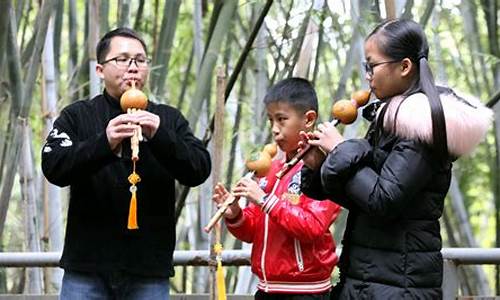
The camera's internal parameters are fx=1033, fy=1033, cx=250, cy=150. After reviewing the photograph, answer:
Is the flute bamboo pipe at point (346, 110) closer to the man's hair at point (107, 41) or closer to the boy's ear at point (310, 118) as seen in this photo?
the boy's ear at point (310, 118)

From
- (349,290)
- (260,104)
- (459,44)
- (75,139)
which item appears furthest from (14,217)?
(349,290)

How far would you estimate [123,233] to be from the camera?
2.53 metres

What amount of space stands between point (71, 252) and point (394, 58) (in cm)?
94

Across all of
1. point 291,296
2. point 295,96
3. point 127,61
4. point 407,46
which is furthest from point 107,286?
point 407,46

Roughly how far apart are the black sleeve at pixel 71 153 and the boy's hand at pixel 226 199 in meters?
0.28

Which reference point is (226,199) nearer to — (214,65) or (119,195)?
(119,195)

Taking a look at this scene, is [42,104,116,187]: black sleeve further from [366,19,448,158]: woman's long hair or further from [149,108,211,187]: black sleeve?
[366,19,448,158]: woman's long hair

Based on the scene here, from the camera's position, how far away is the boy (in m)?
2.48

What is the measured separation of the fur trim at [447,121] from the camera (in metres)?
2.08

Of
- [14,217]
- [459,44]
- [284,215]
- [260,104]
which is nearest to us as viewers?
[284,215]

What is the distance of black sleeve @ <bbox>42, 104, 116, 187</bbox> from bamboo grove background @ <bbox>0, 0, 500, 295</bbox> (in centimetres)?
50

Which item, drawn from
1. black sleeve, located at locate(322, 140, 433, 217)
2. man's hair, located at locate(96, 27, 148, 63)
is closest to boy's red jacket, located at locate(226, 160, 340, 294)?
black sleeve, located at locate(322, 140, 433, 217)

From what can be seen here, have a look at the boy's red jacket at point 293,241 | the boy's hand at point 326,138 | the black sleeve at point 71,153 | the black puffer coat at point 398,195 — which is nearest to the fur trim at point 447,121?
the black puffer coat at point 398,195

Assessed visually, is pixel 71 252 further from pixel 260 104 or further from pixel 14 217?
pixel 14 217
